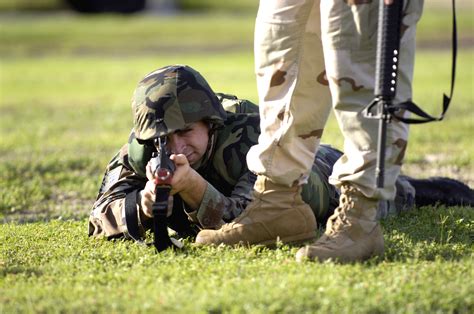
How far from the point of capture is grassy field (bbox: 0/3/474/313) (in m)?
3.91

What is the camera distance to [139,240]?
5191mm

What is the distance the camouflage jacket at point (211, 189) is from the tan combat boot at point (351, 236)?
85cm

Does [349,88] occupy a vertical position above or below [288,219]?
above

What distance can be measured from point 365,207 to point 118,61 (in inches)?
914

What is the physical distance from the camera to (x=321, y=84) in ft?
15.8

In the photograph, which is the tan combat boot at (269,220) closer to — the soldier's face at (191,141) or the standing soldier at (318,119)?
the standing soldier at (318,119)

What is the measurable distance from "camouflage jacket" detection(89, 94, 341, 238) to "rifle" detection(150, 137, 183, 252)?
1.18 feet

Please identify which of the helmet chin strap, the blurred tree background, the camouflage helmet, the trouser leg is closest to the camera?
the trouser leg

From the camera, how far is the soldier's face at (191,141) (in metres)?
5.33

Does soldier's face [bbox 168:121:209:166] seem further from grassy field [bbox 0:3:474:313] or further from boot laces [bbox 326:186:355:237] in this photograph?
boot laces [bbox 326:186:355:237]

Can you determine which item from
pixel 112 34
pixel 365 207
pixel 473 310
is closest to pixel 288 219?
pixel 365 207

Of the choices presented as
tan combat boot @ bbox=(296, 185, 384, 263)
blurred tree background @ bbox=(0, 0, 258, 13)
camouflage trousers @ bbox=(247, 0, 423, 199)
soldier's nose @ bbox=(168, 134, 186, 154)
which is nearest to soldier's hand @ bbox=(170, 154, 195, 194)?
soldier's nose @ bbox=(168, 134, 186, 154)

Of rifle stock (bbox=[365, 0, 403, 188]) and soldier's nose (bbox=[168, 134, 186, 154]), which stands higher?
rifle stock (bbox=[365, 0, 403, 188])

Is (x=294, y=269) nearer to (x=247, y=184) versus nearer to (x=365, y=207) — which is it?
(x=365, y=207)
